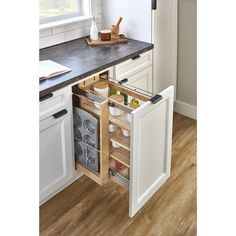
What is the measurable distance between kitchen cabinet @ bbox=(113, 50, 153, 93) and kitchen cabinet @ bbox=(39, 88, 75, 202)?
1.73 ft

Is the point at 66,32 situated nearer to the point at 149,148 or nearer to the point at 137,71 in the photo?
the point at 137,71

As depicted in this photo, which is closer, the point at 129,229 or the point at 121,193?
the point at 129,229

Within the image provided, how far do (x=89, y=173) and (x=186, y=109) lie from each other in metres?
1.41

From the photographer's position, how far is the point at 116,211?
226cm

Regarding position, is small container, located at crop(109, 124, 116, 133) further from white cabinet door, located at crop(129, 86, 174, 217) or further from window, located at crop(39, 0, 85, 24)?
window, located at crop(39, 0, 85, 24)

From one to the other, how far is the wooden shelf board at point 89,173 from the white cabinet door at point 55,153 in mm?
49

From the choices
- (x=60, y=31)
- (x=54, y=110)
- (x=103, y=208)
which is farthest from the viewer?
(x=60, y=31)

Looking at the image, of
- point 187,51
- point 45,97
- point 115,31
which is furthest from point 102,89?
point 187,51

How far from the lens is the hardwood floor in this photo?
2115 mm
